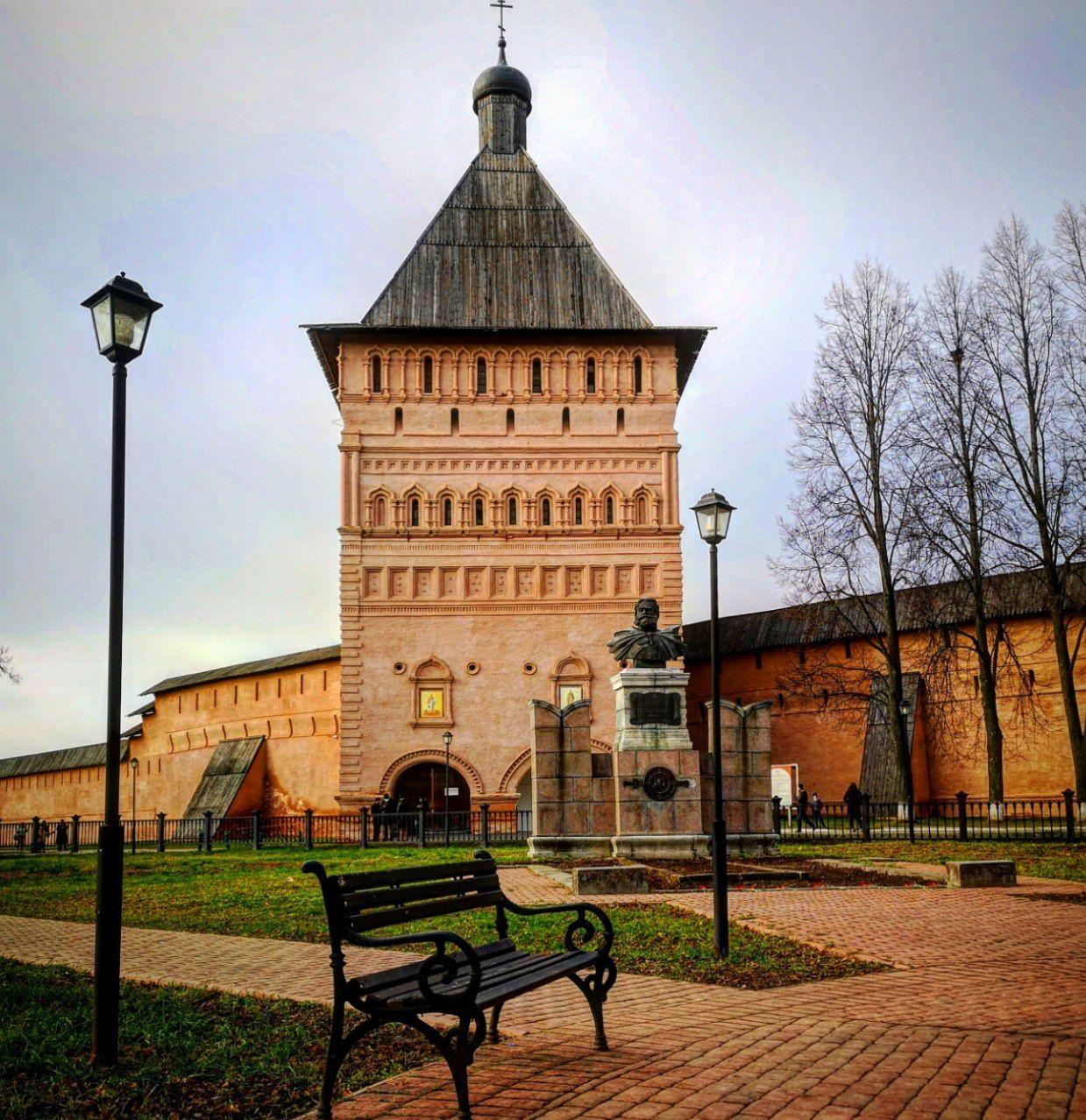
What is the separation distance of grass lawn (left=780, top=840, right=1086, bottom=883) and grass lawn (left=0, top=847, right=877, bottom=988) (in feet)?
17.7

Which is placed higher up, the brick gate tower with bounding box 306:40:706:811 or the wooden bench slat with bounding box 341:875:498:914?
the brick gate tower with bounding box 306:40:706:811

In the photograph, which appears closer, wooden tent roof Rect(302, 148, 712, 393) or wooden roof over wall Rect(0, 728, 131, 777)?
wooden tent roof Rect(302, 148, 712, 393)

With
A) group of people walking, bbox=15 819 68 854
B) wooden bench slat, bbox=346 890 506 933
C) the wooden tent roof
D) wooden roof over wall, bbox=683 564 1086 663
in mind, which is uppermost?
the wooden tent roof

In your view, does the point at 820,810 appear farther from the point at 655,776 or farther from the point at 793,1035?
the point at 793,1035

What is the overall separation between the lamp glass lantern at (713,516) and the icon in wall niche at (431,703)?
88.6ft

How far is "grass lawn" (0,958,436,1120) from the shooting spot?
4.82 metres

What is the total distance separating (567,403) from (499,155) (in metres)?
11.2

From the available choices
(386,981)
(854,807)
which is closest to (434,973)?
(386,981)

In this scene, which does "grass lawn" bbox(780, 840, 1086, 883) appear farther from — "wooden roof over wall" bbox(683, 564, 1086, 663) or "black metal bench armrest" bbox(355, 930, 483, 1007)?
"black metal bench armrest" bbox(355, 930, 483, 1007)

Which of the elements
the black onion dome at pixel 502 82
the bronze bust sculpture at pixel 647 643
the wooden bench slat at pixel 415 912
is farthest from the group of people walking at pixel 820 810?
the black onion dome at pixel 502 82

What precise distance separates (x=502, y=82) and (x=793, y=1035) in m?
45.5

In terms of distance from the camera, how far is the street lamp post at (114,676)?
18.1 feet

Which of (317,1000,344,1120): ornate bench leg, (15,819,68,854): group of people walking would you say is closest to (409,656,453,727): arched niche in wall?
(15,819,68,854): group of people walking

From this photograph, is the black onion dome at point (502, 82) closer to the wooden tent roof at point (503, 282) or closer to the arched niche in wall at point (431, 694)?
the wooden tent roof at point (503, 282)
